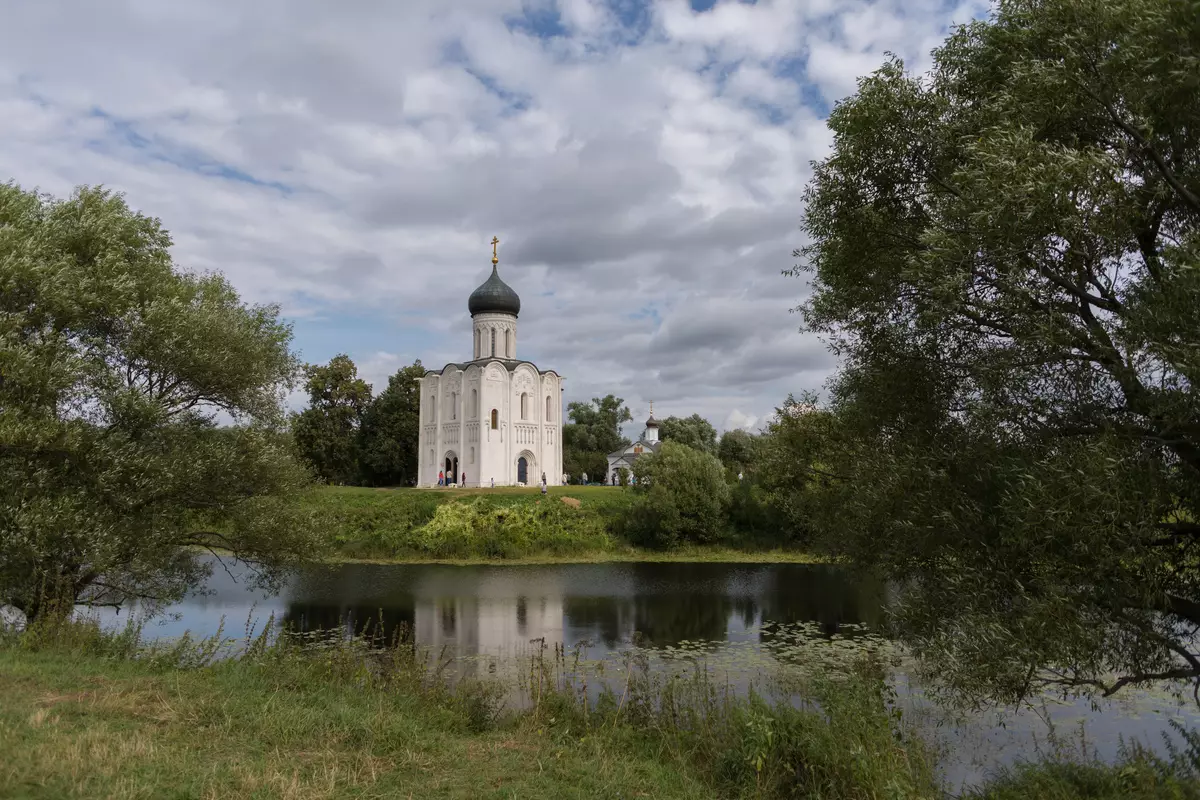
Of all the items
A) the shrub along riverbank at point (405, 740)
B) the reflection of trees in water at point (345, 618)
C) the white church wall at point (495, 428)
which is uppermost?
the white church wall at point (495, 428)

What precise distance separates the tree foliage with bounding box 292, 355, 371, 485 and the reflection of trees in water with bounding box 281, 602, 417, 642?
30033mm

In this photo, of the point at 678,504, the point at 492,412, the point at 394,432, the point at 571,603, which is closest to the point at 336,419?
the point at 394,432

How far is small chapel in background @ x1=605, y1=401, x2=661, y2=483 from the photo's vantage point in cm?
6366

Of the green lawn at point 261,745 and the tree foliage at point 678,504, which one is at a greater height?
the tree foliage at point 678,504

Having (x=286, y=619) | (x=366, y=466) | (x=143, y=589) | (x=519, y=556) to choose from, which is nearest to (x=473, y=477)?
(x=366, y=466)

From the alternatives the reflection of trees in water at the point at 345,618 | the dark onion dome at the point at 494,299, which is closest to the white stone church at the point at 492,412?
the dark onion dome at the point at 494,299

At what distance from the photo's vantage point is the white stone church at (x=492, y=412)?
4647 cm

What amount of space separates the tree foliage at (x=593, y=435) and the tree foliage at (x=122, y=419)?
54.0 meters

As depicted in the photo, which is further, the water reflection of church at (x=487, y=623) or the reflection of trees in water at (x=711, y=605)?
the reflection of trees in water at (x=711, y=605)

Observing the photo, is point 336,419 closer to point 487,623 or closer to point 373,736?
point 487,623

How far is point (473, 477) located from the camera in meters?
46.0

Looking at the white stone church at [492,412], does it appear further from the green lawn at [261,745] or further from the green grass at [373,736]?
the green lawn at [261,745]

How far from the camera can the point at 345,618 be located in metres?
17.9

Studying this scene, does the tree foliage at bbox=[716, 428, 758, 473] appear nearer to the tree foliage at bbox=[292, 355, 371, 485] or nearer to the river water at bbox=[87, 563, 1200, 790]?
the tree foliage at bbox=[292, 355, 371, 485]
